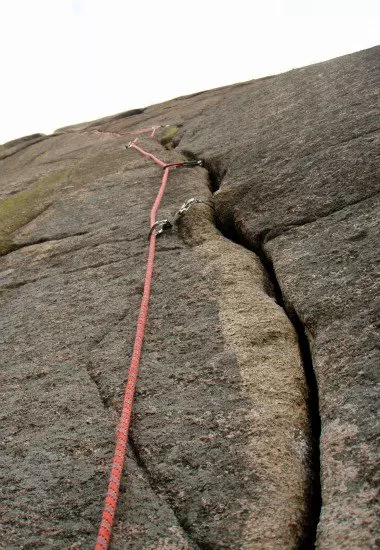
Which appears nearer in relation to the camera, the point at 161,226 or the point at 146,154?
the point at 161,226

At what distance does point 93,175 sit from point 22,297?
89.6 inches

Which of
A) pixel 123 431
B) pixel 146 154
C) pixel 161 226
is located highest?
pixel 146 154

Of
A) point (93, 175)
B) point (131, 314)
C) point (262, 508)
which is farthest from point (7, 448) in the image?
A: point (93, 175)

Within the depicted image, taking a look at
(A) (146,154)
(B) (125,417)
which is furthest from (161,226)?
(A) (146,154)

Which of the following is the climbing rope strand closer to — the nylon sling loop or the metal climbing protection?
the metal climbing protection

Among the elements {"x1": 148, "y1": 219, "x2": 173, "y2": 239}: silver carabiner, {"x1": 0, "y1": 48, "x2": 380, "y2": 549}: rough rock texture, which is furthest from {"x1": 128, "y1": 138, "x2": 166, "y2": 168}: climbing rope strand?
{"x1": 148, "y1": 219, "x2": 173, "y2": 239}: silver carabiner

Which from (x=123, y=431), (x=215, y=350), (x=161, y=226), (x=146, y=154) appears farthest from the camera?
(x=146, y=154)

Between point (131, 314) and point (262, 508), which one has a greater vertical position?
point (131, 314)

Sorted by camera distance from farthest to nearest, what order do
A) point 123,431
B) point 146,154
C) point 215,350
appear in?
point 146,154, point 215,350, point 123,431

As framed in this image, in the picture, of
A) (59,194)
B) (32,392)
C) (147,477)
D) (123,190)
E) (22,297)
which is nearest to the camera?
(147,477)

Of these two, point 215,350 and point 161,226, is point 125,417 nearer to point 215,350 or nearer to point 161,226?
point 215,350

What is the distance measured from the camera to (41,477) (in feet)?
5.82

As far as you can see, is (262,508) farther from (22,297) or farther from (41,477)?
(22,297)

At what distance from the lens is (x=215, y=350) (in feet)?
7.00
